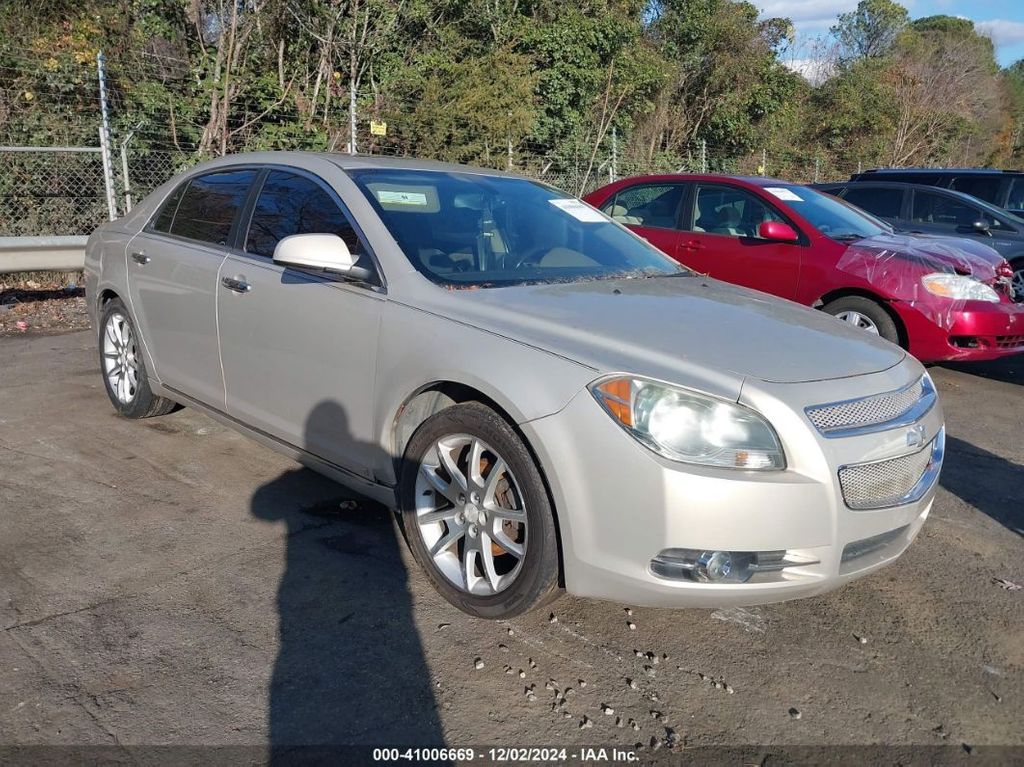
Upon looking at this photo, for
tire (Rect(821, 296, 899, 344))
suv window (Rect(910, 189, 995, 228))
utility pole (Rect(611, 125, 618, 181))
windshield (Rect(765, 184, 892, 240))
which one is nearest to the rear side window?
suv window (Rect(910, 189, 995, 228))

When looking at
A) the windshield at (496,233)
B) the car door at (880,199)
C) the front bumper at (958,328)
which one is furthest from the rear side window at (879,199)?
the windshield at (496,233)

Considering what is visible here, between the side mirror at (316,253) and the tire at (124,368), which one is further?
the tire at (124,368)

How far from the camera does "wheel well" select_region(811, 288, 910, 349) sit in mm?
6457

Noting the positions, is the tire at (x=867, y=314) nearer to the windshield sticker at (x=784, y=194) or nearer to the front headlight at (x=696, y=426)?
the windshield sticker at (x=784, y=194)

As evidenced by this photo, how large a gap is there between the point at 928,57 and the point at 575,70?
28754 mm

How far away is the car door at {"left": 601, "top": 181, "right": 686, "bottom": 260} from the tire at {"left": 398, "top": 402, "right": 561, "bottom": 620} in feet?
15.7

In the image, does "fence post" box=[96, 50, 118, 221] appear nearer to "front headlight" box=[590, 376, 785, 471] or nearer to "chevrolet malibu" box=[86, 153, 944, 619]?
"chevrolet malibu" box=[86, 153, 944, 619]

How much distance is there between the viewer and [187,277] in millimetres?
4406

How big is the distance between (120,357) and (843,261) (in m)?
5.21

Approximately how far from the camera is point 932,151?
3297 cm

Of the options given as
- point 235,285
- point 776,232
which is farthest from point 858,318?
point 235,285

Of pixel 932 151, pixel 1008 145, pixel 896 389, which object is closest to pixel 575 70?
pixel 896 389

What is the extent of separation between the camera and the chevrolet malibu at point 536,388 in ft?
8.55

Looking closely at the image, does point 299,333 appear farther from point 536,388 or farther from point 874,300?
point 874,300
